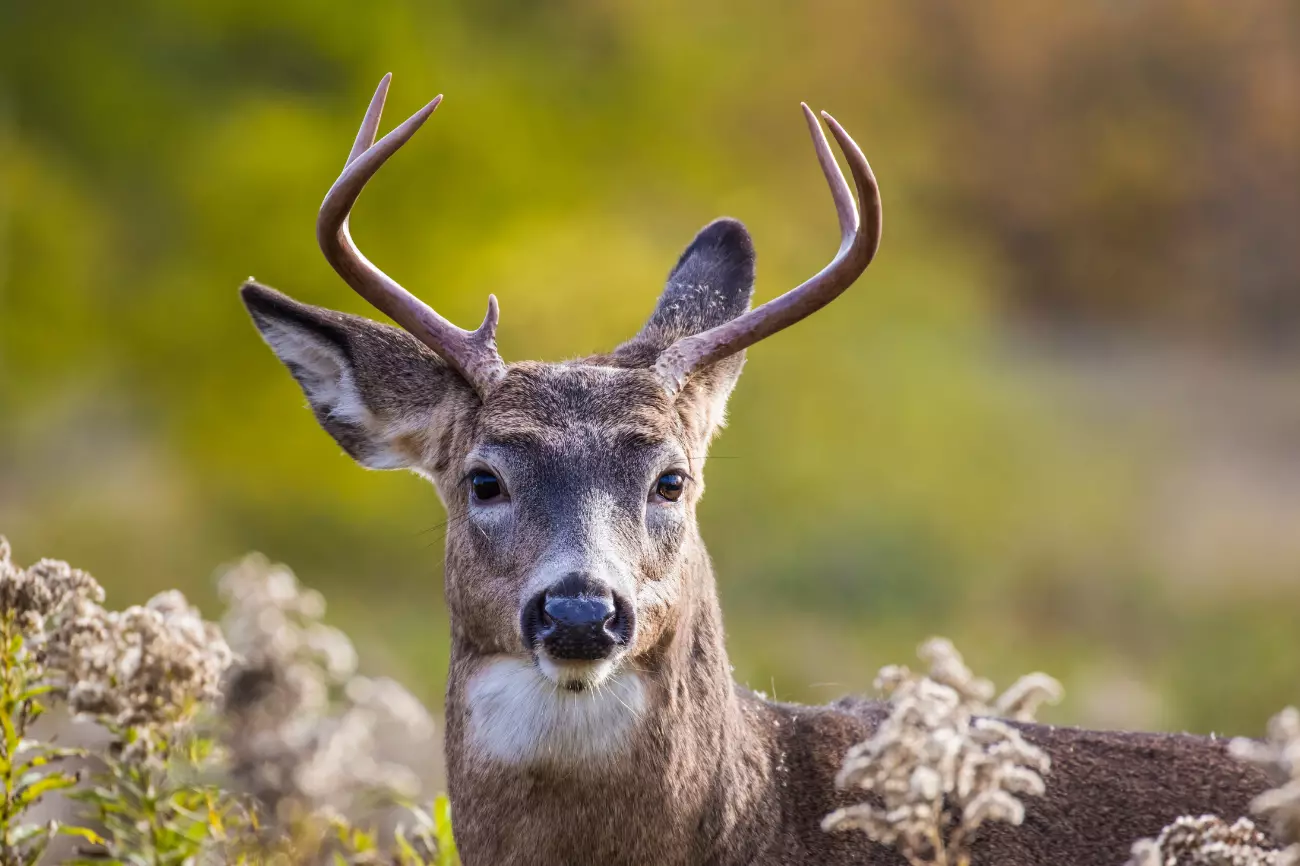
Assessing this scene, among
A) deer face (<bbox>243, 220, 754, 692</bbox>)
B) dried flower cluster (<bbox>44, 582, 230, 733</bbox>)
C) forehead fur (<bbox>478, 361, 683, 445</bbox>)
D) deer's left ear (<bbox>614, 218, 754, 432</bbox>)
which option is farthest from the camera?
deer's left ear (<bbox>614, 218, 754, 432</bbox>)

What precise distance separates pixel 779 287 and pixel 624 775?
14454 mm

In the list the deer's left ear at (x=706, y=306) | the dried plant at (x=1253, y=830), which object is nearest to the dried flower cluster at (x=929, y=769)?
the dried plant at (x=1253, y=830)

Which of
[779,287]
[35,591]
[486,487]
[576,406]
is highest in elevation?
[779,287]

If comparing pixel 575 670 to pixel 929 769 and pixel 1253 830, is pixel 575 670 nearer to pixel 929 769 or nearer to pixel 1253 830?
pixel 929 769

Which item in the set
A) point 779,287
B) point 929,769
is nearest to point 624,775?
point 929,769

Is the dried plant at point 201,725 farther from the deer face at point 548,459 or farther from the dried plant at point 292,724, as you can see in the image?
the deer face at point 548,459

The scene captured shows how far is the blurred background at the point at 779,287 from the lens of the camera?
16.1 m

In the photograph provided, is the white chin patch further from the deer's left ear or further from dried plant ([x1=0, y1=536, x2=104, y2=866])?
dried plant ([x1=0, y1=536, x2=104, y2=866])

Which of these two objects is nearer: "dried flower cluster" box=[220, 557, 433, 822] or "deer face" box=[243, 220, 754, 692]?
"deer face" box=[243, 220, 754, 692]

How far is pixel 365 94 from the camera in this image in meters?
18.6

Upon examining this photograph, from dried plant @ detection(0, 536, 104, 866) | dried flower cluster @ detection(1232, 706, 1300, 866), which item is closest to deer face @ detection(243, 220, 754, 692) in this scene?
dried plant @ detection(0, 536, 104, 866)

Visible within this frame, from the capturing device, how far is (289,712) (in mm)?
5820

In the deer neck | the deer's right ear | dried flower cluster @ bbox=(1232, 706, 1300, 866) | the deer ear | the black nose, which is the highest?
the deer ear

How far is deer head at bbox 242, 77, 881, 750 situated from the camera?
166 inches
